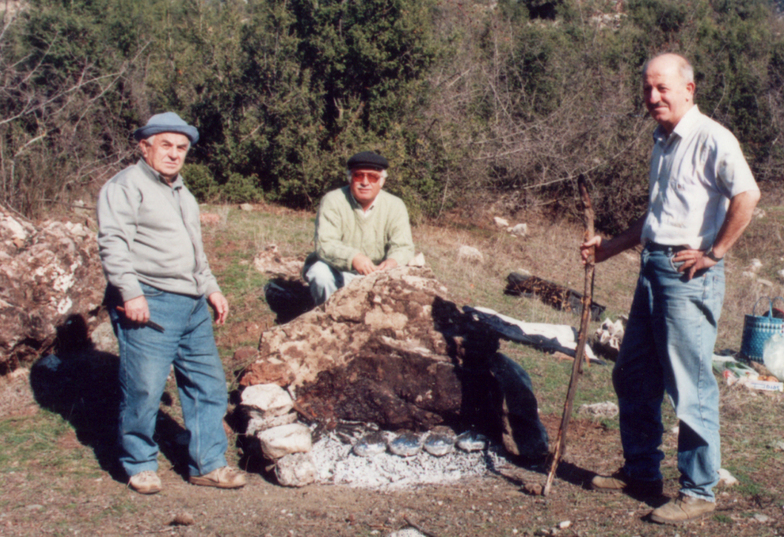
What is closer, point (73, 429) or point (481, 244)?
point (73, 429)

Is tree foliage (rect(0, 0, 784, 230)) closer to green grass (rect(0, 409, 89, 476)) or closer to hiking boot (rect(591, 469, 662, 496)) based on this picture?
green grass (rect(0, 409, 89, 476))

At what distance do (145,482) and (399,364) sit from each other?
1552 millimetres

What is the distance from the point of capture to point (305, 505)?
3078 millimetres

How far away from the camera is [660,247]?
2.78 metres

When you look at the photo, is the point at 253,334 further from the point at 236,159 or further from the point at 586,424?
the point at 236,159

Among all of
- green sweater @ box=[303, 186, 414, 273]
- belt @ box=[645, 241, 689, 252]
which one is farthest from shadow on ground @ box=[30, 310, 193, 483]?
belt @ box=[645, 241, 689, 252]

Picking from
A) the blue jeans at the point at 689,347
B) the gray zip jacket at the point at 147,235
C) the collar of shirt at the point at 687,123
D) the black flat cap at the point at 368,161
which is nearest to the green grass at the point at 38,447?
the gray zip jacket at the point at 147,235

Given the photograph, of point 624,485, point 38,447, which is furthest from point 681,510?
point 38,447

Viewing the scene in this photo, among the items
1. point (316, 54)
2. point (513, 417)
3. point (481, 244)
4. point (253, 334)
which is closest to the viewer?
point (513, 417)

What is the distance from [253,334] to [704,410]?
3620 mm

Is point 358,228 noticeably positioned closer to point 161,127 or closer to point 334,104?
point 161,127

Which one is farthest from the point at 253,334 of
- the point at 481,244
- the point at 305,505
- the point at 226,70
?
the point at 226,70

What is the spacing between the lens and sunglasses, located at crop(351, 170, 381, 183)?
16.2 feet

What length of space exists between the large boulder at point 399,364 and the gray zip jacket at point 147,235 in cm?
108
